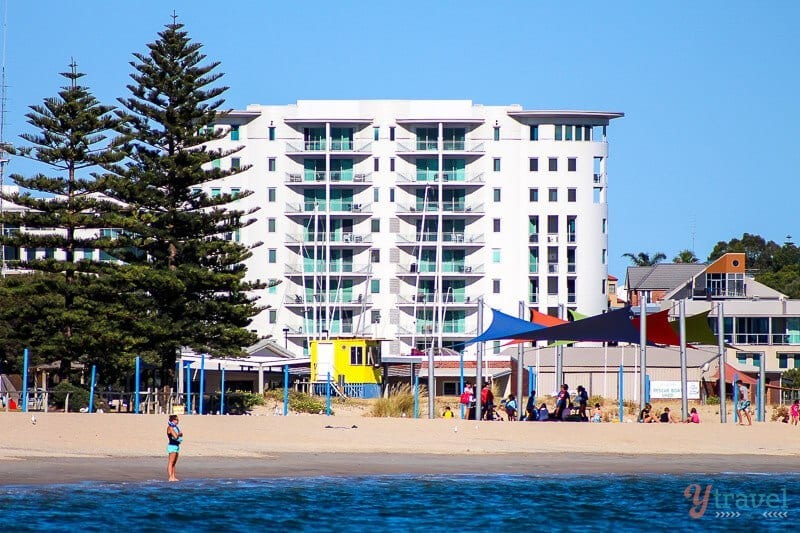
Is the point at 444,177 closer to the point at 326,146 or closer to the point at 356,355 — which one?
the point at 326,146

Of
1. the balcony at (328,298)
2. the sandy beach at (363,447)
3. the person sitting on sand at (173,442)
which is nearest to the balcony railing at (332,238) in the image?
the balcony at (328,298)

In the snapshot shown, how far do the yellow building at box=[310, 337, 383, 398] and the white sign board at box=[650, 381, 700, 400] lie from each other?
1216 cm

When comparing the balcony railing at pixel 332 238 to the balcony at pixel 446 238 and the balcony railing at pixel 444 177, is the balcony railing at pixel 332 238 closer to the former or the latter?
the balcony at pixel 446 238

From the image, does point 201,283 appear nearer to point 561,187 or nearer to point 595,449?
point 595,449

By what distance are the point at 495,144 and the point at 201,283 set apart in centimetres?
3790

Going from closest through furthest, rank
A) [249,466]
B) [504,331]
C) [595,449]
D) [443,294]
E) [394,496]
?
1. [394,496]
2. [249,466]
3. [595,449]
4. [504,331]
5. [443,294]

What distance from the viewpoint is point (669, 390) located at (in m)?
51.0

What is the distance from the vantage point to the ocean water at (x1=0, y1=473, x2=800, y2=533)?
58.2 feet

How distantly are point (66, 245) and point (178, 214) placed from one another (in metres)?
3.34

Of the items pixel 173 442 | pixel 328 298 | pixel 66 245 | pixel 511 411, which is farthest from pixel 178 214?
pixel 328 298

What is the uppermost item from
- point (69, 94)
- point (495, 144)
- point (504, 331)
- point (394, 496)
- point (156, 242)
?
point (495, 144)

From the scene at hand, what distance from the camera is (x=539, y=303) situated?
237 feet

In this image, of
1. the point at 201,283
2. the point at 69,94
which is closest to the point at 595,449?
the point at 201,283

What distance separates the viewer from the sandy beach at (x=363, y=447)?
22344 millimetres
